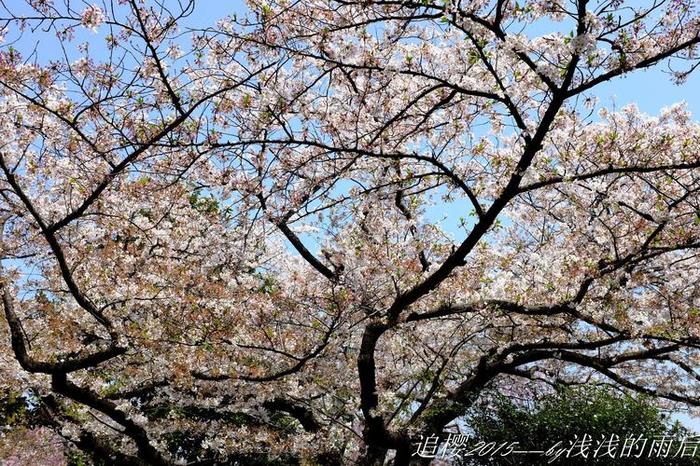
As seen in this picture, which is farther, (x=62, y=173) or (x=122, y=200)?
(x=122, y=200)

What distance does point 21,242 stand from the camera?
861 cm

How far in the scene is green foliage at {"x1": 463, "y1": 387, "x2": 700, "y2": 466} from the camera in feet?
23.2

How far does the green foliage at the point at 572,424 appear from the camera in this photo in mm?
7062

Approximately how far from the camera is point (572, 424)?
7.15 meters

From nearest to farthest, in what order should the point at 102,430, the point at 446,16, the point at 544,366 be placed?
the point at 446,16 → the point at 102,430 → the point at 544,366

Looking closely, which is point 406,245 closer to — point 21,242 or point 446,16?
point 446,16

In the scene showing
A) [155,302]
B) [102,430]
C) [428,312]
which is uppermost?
[428,312]

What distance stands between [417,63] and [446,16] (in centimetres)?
113

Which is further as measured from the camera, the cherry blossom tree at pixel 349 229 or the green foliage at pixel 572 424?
the green foliage at pixel 572 424

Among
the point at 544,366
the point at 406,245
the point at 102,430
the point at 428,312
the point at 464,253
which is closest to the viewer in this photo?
the point at 464,253

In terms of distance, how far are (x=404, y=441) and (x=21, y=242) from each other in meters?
6.08

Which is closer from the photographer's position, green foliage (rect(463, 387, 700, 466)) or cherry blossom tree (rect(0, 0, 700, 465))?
cherry blossom tree (rect(0, 0, 700, 465))

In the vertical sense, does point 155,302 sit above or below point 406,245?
below

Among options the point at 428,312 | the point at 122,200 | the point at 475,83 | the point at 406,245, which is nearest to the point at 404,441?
the point at 428,312
